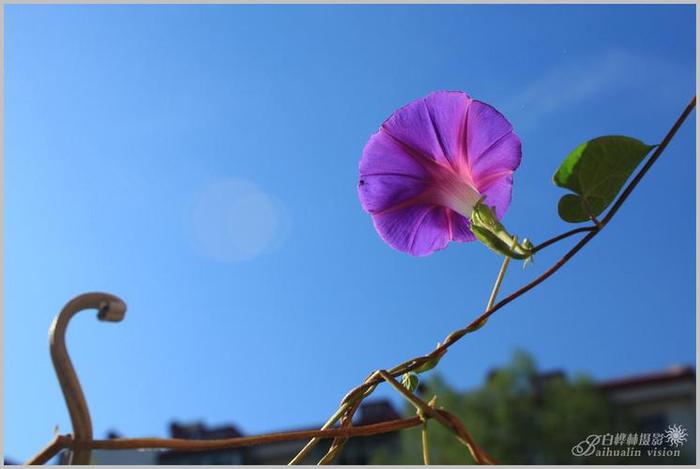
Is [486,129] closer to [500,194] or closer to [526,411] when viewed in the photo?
[500,194]

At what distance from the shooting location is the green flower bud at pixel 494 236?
0.90 ft

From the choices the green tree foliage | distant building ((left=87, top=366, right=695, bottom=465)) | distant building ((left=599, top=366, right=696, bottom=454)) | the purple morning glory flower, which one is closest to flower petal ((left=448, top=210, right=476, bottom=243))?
the purple morning glory flower

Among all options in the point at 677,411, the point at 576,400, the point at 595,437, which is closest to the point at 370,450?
the point at 576,400

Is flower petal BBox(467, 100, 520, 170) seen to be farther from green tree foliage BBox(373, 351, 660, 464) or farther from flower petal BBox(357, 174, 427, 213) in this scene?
green tree foliage BBox(373, 351, 660, 464)

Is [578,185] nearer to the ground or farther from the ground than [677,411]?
nearer to the ground

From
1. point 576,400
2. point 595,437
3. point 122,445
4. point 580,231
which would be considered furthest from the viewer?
point 576,400

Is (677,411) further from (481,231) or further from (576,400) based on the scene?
(481,231)

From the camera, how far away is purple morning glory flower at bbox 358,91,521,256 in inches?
13.3

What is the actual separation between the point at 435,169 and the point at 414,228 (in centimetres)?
3

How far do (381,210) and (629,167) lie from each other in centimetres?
11

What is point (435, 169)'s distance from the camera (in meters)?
0.35

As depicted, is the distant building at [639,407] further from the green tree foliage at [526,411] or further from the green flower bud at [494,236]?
the green flower bud at [494,236]

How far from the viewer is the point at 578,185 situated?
0.29m

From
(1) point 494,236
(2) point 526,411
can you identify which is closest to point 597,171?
(1) point 494,236
